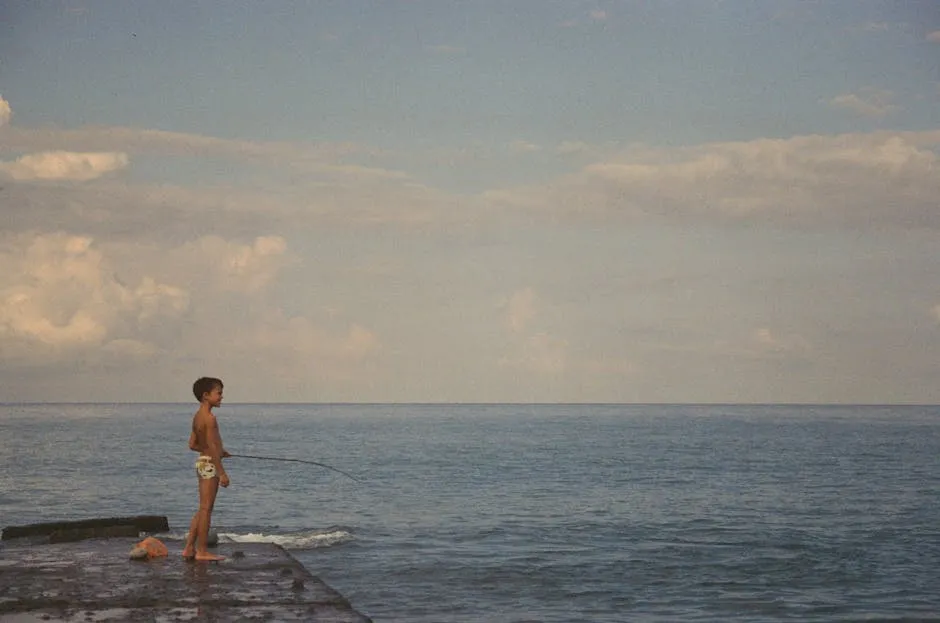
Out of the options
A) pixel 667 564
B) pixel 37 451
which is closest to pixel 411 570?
pixel 667 564

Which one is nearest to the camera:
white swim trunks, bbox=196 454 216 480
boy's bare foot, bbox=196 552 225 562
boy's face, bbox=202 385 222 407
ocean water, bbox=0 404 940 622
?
boy's face, bbox=202 385 222 407

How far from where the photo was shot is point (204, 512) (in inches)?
532

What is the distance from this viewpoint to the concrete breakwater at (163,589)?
10742mm

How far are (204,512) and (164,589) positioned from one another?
64.8 inches

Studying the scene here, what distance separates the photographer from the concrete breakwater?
10.7m

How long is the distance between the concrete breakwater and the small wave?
941 centimetres

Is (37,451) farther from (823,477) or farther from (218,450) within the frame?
(218,450)

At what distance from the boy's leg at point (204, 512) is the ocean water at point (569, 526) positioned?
4.04 m

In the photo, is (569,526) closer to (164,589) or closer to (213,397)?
(213,397)

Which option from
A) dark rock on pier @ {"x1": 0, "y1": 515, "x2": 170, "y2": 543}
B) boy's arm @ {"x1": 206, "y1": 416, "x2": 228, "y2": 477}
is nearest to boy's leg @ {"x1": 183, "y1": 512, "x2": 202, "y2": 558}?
boy's arm @ {"x1": 206, "y1": 416, "x2": 228, "y2": 477}

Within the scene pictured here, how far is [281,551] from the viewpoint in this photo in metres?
15.2

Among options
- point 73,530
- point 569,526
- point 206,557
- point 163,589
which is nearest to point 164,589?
point 163,589

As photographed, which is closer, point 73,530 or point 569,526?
point 73,530

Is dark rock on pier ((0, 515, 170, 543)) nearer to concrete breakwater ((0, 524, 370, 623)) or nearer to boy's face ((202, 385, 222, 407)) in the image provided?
concrete breakwater ((0, 524, 370, 623))
